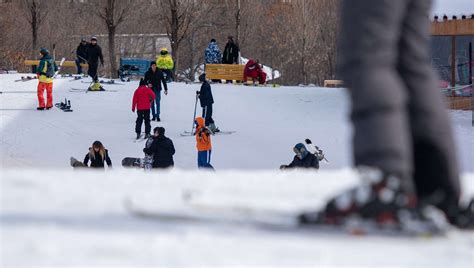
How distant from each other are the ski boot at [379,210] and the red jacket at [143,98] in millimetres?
21386

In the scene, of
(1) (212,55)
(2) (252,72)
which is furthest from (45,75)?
(1) (212,55)

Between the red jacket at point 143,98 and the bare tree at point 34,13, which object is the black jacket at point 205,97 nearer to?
the red jacket at point 143,98

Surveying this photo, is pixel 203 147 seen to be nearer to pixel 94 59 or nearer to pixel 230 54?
pixel 94 59

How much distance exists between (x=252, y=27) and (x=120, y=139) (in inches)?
1327

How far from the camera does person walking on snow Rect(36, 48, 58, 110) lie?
25812mm

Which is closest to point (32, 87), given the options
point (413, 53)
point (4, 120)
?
point (4, 120)

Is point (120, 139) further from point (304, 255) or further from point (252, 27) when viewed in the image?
point (252, 27)

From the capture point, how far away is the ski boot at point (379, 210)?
3.02m

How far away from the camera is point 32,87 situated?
109ft

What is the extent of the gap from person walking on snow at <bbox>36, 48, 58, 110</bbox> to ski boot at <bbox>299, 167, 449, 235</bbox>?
76.0 ft

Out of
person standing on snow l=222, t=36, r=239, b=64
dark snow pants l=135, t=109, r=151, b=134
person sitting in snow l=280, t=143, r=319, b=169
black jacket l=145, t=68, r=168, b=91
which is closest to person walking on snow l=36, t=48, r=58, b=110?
black jacket l=145, t=68, r=168, b=91

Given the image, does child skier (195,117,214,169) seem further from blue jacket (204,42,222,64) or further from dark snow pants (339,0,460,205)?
blue jacket (204,42,222,64)

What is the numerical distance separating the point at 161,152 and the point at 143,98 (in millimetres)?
7845

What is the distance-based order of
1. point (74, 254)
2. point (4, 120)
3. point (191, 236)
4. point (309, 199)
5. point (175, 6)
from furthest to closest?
point (175, 6) < point (4, 120) < point (309, 199) < point (191, 236) < point (74, 254)
